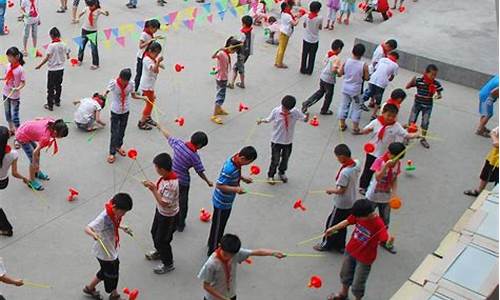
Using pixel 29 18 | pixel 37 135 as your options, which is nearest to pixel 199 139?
pixel 37 135

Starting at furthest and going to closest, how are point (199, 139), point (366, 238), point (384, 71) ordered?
point (384, 71)
point (199, 139)
point (366, 238)

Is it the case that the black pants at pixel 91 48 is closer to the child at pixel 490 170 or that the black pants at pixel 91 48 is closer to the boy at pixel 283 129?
the boy at pixel 283 129

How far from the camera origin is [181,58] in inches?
463

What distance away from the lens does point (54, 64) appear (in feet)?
29.7

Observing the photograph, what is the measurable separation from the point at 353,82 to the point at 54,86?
4.46m

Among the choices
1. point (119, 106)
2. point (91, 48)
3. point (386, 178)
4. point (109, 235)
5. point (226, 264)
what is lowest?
point (91, 48)

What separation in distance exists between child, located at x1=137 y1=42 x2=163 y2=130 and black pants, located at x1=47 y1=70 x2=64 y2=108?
4.33 feet

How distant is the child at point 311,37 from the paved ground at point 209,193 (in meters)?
0.21

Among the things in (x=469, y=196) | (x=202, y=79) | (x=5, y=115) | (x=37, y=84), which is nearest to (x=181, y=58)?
(x=202, y=79)

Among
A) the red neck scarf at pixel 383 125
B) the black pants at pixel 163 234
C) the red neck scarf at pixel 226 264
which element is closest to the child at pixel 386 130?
the red neck scarf at pixel 383 125

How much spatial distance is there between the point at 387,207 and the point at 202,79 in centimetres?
530

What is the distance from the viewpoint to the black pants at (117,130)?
7.99m

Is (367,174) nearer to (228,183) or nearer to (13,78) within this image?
(228,183)

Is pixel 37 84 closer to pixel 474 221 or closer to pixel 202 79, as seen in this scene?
pixel 202 79
